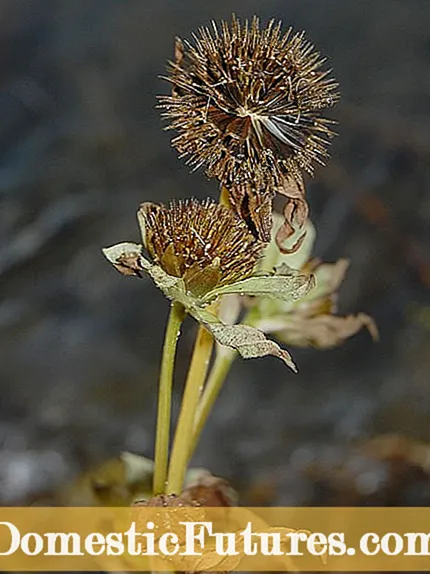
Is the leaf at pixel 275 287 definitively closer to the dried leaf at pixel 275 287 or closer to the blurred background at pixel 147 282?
the dried leaf at pixel 275 287

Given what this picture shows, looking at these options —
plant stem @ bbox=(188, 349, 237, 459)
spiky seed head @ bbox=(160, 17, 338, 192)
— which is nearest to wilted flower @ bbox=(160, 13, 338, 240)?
spiky seed head @ bbox=(160, 17, 338, 192)

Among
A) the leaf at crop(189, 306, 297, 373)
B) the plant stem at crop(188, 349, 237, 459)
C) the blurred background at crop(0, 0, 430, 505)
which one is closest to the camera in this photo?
the leaf at crop(189, 306, 297, 373)

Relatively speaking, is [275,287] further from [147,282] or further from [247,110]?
[147,282]

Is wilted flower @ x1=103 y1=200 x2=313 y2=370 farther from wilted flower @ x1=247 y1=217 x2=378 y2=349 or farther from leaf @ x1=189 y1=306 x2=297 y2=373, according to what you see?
wilted flower @ x1=247 y1=217 x2=378 y2=349

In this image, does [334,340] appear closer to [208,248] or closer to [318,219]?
[208,248]

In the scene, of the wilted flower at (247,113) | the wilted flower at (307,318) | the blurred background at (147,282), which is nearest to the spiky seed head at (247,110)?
the wilted flower at (247,113)

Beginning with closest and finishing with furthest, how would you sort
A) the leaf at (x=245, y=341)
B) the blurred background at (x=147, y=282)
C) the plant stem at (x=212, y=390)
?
the leaf at (x=245, y=341)
the plant stem at (x=212, y=390)
the blurred background at (x=147, y=282)

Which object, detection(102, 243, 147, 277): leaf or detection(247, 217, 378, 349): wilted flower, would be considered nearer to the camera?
detection(102, 243, 147, 277): leaf
